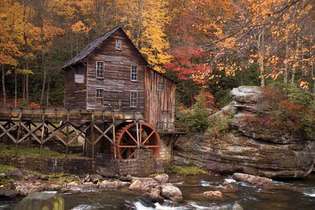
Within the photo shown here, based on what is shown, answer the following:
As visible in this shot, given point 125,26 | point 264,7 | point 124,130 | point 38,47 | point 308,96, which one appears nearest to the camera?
point 264,7

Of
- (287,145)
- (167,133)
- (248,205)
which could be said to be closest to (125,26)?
(167,133)

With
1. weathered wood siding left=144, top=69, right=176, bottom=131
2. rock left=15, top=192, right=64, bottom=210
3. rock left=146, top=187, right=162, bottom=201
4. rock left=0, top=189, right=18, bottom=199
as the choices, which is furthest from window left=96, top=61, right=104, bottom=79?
rock left=15, top=192, right=64, bottom=210

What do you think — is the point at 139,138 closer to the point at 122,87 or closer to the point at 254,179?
the point at 122,87

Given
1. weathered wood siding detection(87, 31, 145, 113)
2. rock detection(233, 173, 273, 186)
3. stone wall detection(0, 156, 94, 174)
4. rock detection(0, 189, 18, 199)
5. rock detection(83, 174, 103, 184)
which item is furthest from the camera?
weathered wood siding detection(87, 31, 145, 113)

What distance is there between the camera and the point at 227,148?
24375 mm

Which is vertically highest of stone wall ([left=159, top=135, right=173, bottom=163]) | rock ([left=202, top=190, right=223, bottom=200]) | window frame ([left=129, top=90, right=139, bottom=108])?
window frame ([left=129, top=90, right=139, bottom=108])

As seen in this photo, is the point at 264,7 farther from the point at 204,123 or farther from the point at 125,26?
the point at 125,26

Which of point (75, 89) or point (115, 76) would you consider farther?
point (75, 89)

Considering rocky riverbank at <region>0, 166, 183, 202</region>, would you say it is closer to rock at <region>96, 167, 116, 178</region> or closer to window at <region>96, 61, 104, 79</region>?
rock at <region>96, 167, 116, 178</region>

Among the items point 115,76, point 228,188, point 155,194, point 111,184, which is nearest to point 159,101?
point 115,76

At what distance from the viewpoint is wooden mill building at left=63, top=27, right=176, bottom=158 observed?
25.1 metres

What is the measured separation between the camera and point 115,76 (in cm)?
2603

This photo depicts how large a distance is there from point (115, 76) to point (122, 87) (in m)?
0.87

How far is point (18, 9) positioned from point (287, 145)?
20.2 meters
